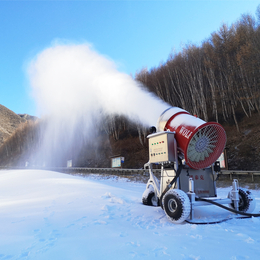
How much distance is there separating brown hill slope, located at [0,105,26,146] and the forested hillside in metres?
112

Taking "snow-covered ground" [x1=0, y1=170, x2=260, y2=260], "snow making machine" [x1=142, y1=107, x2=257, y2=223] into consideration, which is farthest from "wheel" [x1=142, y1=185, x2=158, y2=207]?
"snow-covered ground" [x1=0, y1=170, x2=260, y2=260]

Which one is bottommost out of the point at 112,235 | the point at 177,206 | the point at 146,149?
the point at 112,235

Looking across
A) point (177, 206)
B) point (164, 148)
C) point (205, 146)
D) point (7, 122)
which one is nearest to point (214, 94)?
point (205, 146)

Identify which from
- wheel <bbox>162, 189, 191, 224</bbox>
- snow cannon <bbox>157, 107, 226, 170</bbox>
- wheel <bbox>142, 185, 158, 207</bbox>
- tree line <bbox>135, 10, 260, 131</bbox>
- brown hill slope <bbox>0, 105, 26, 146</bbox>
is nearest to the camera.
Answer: wheel <bbox>162, 189, 191, 224</bbox>

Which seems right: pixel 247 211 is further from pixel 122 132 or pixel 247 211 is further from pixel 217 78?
pixel 122 132

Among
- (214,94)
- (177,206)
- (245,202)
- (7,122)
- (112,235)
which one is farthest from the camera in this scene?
(7,122)

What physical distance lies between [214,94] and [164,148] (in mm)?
25726

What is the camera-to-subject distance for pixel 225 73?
30.1 meters

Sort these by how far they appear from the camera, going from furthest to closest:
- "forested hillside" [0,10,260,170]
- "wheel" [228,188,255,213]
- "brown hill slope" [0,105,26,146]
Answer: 1. "brown hill slope" [0,105,26,146]
2. "forested hillside" [0,10,260,170]
3. "wheel" [228,188,255,213]

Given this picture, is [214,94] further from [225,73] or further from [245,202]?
[245,202]

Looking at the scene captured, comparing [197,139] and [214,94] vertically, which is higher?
[214,94]

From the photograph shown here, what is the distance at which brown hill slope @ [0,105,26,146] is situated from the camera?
5422 inches

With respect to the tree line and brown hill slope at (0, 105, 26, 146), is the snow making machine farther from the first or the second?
brown hill slope at (0, 105, 26, 146)

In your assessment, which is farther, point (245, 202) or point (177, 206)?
point (245, 202)
